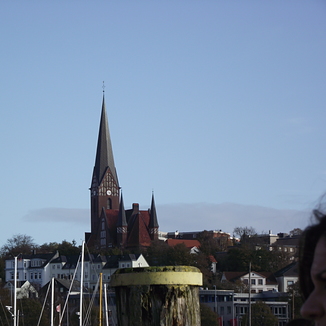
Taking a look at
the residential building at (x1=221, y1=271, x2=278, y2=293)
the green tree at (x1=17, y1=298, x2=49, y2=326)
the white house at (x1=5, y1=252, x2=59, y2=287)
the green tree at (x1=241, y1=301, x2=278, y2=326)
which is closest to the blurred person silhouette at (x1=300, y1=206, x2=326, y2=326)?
the green tree at (x1=17, y1=298, x2=49, y2=326)

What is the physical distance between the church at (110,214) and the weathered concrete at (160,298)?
376 feet

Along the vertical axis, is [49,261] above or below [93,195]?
below

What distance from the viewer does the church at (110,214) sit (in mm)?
121562

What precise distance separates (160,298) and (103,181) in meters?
128

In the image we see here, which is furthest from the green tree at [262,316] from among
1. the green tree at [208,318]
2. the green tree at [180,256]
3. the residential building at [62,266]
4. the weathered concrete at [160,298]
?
the weathered concrete at [160,298]

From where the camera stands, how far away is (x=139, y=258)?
104m

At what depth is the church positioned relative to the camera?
122 meters

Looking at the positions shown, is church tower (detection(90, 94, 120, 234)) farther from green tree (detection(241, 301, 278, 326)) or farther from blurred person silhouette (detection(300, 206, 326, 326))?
blurred person silhouette (detection(300, 206, 326, 326))

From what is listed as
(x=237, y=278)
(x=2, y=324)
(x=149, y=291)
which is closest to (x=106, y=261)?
(x=237, y=278)

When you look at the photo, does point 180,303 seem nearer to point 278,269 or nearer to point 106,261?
point 278,269

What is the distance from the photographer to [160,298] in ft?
8.29

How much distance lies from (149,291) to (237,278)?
3573 inches

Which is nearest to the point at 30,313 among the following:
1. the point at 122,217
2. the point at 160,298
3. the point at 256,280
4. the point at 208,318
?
the point at 208,318

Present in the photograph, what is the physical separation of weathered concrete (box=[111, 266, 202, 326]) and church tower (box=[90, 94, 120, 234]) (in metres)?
127
